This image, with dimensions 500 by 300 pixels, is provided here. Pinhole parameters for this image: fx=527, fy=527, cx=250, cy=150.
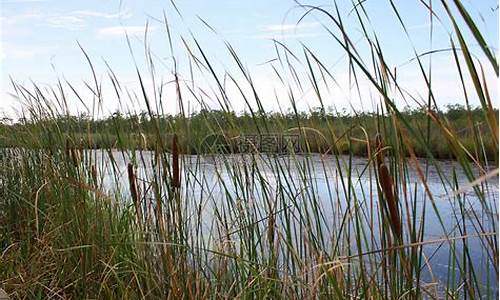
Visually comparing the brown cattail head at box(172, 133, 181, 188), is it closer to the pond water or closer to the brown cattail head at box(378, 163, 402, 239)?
the pond water

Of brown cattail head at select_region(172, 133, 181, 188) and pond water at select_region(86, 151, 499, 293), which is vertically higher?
brown cattail head at select_region(172, 133, 181, 188)

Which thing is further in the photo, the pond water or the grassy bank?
the grassy bank

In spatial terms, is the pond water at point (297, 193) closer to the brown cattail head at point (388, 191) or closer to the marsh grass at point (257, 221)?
the marsh grass at point (257, 221)

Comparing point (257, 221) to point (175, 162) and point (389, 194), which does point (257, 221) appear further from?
point (389, 194)

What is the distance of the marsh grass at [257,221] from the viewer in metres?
1.02

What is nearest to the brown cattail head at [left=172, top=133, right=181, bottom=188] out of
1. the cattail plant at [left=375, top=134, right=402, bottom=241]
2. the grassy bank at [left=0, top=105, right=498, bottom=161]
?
the grassy bank at [left=0, top=105, right=498, bottom=161]

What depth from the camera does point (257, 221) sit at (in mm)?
1459

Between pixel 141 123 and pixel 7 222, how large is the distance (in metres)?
1.57

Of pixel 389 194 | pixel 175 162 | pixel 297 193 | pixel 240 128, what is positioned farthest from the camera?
pixel 240 128

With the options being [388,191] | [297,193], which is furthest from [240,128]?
[388,191]

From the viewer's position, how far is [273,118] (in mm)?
1675

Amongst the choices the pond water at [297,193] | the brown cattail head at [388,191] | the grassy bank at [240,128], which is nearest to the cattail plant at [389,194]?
the brown cattail head at [388,191]

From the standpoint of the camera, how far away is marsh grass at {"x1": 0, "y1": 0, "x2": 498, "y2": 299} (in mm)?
1021

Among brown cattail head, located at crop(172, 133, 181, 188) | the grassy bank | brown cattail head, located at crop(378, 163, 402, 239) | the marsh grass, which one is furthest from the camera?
the grassy bank
